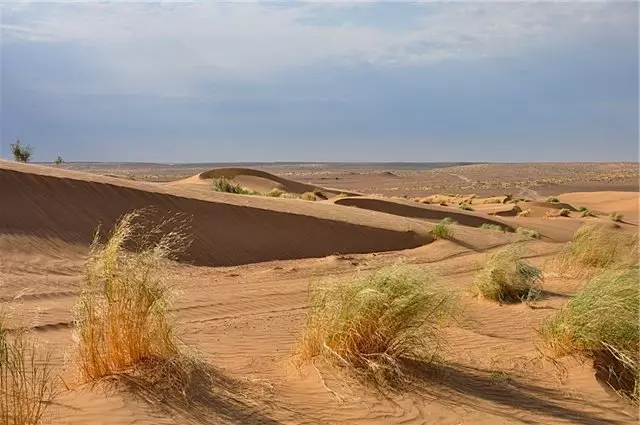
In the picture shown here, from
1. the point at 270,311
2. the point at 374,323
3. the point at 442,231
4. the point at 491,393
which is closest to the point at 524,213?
the point at 442,231

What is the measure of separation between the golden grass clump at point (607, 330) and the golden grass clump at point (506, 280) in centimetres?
361

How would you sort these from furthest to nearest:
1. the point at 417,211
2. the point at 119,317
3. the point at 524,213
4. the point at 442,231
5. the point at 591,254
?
1. the point at 524,213
2. the point at 417,211
3. the point at 442,231
4. the point at 591,254
5. the point at 119,317

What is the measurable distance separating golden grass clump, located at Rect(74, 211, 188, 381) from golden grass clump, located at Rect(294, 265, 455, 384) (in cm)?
162

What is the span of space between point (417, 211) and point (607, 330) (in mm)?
24411

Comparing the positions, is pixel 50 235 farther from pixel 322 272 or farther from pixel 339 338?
pixel 339 338

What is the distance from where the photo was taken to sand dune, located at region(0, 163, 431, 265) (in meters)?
16.5

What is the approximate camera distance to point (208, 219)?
1920 centimetres

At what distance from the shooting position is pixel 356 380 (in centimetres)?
680

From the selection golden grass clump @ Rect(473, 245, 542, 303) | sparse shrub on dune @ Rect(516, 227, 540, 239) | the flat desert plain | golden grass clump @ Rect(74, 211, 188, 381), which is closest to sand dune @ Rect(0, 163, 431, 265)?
the flat desert plain

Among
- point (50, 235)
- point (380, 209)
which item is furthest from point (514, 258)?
point (380, 209)

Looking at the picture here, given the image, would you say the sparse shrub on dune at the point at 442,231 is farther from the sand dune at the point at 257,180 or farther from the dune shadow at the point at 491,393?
the sand dune at the point at 257,180

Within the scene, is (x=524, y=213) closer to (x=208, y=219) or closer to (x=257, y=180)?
(x=257, y=180)

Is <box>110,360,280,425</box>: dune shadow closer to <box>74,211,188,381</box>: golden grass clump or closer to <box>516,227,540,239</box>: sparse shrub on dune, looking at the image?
<box>74,211,188,381</box>: golden grass clump

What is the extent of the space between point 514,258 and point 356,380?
6.68 metres
